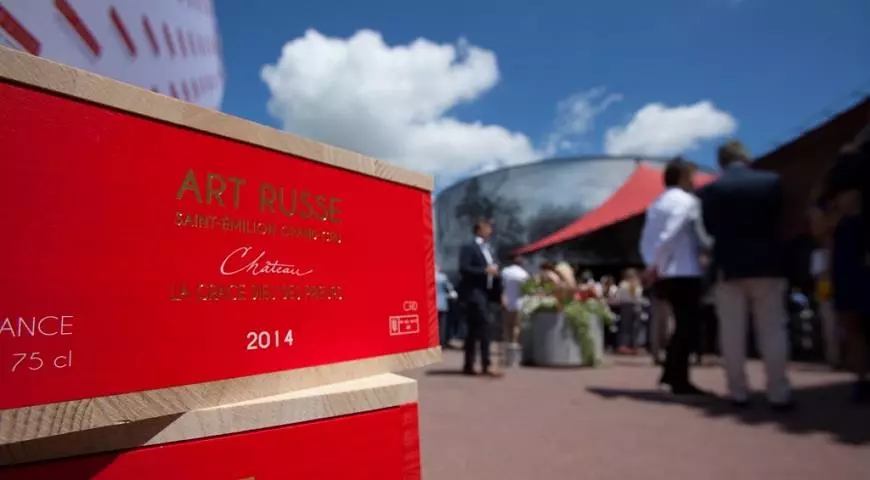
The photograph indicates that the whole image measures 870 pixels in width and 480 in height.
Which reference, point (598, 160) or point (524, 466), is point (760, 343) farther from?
point (598, 160)

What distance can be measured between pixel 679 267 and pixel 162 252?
386 cm

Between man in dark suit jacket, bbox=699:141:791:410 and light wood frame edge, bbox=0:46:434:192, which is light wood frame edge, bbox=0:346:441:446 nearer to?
light wood frame edge, bbox=0:46:434:192

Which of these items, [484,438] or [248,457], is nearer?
[248,457]

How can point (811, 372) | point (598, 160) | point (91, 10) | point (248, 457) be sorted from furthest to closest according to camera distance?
1. point (598, 160)
2. point (811, 372)
3. point (91, 10)
4. point (248, 457)

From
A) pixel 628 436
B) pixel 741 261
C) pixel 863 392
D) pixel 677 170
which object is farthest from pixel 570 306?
pixel 628 436

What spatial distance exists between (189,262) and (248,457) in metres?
0.41

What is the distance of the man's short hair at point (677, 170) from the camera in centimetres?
454

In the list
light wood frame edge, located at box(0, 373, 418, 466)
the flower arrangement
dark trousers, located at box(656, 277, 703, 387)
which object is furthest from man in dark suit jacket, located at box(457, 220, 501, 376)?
light wood frame edge, located at box(0, 373, 418, 466)

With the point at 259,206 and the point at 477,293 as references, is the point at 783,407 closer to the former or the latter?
the point at 477,293

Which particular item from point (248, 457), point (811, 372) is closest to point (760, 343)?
point (811, 372)

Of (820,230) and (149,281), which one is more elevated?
(820,230)

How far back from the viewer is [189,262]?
1.09 meters

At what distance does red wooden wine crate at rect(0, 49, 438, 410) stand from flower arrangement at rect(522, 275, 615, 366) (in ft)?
18.6

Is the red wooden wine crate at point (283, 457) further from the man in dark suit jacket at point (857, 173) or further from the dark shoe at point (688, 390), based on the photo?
the dark shoe at point (688, 390)
